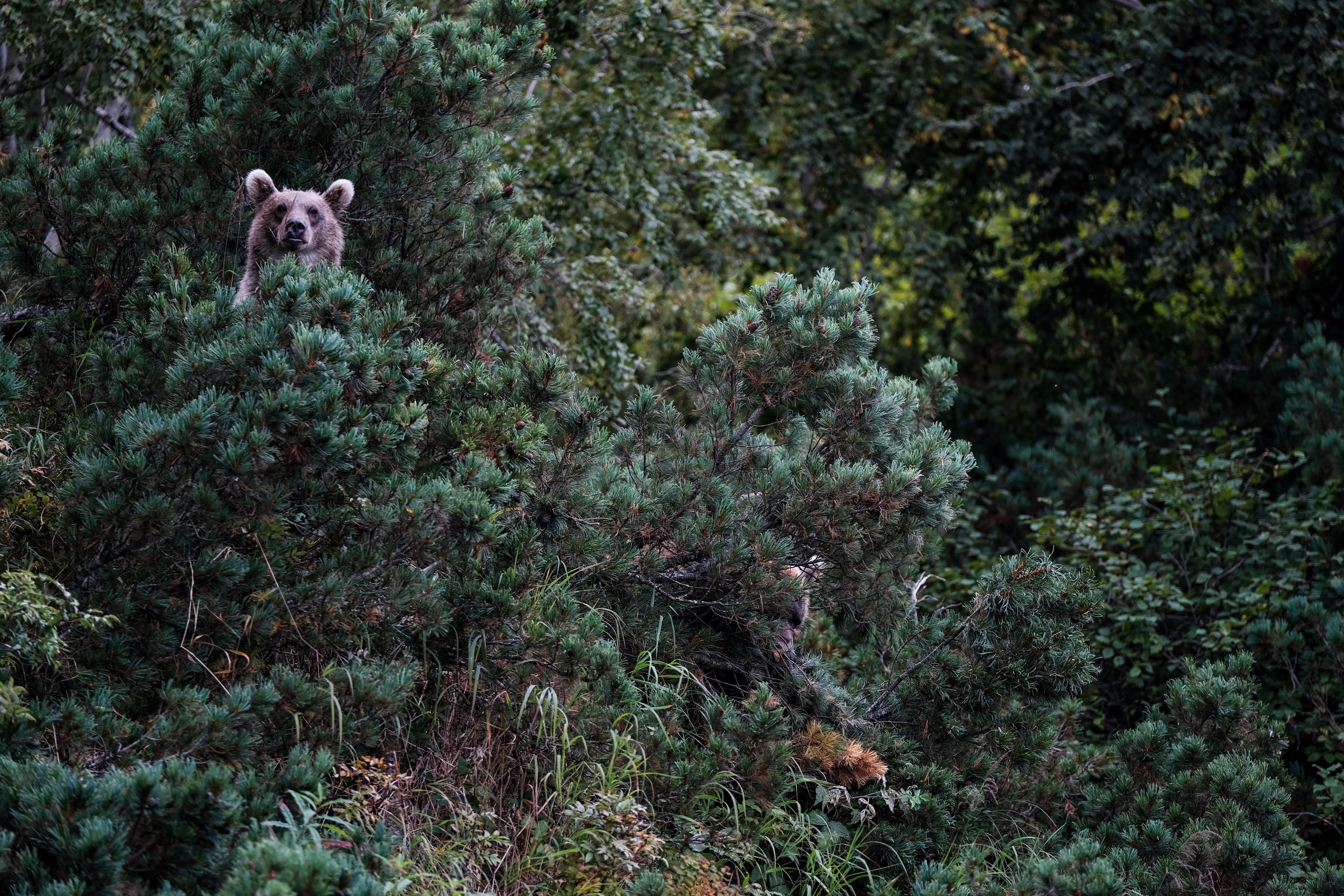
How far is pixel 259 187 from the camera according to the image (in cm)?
513

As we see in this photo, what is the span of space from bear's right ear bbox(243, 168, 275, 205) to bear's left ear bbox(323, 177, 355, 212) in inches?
8.5

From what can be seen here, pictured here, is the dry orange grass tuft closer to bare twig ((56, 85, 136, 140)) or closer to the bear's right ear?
the bear's right ear

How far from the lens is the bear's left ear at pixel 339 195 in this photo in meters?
5.14

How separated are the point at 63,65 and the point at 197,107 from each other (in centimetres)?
233

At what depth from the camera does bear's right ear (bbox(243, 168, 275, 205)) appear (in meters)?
5.07

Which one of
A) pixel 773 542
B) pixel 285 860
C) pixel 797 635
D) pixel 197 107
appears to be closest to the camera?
pixel 285 860

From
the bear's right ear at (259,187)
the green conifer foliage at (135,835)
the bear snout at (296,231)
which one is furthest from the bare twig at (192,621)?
the bear's right ear at (259,187)

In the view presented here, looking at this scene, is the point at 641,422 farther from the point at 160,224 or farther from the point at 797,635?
the point at 160,224

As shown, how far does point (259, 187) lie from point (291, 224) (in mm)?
295

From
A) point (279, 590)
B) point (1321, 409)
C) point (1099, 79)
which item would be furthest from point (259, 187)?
point (1099, 79)

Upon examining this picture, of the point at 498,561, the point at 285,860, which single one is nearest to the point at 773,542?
the point at 498,561

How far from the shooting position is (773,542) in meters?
4.85

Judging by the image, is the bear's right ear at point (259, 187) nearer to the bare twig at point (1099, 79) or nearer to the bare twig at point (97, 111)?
the bare twig at point (97, 111)

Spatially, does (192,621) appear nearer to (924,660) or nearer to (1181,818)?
(924,660)
